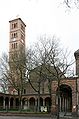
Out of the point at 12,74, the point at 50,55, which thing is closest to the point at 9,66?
the point at 12,74

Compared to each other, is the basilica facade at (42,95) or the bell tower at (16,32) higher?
the bell tower at (16,32)

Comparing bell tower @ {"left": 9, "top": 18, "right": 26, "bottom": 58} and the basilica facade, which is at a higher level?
bell tower @ {"left": 9, "top": 18, "right": 26, "bottom": 58}

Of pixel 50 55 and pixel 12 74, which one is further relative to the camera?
pixel 12 74

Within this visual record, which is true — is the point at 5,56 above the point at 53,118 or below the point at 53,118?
above

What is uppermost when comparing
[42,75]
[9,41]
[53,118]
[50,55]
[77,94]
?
[9,41]

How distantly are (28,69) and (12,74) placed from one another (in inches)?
306

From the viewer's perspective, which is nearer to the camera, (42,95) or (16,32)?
(42,95)

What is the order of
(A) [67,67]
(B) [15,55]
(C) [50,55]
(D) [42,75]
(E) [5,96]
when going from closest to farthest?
(A) [67,67]
(C) [50,55]
(D) [42,75]
(B) [15,55]
(E) [5,96]

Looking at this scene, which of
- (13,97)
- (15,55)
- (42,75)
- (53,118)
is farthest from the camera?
(13,97)

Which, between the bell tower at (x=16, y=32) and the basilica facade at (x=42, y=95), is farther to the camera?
the bell tower at (x=16, y=32)

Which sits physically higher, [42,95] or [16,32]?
[16,32]

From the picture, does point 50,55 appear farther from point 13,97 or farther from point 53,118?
point 13,97

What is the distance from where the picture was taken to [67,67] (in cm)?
3928

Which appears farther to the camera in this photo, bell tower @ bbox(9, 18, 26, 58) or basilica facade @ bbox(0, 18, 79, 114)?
bell tower @ bbox(9, 18, 26, 58)
